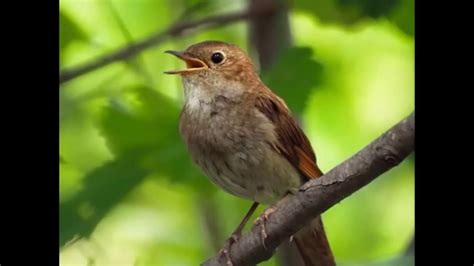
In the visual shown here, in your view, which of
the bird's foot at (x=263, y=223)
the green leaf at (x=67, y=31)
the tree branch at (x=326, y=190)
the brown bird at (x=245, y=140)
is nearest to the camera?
the tree branch at (x=326, y=190)

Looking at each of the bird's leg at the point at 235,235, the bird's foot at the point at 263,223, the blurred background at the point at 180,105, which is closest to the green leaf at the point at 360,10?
the blurred background at the point at 180,105

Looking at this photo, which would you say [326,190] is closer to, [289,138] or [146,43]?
[289,138]

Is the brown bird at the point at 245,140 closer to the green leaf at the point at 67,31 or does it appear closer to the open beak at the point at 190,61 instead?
the open beak at the point at 190,61

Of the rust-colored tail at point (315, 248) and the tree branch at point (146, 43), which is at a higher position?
the tree branch at point (146, 43)

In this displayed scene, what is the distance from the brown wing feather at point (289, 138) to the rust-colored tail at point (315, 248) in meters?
0.30

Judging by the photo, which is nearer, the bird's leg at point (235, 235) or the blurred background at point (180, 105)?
the bird's leg at point (235, 235)

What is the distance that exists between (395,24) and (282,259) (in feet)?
3.48

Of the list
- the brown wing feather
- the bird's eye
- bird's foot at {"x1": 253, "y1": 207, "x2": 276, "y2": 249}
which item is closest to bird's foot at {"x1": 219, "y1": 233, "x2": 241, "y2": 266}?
bird's foot at {"x1": 253, "y1": 207, "x2": 276, "y2": 249}

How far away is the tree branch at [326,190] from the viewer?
3535 millimetres

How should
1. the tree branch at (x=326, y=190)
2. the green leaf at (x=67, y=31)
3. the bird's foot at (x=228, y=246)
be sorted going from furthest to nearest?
the green leaf at (x=67, y=31) < the bird's foot at (x=228, y=246) < the tree branch at (x=326, y=190)

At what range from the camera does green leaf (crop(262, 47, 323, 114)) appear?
4.86 m
